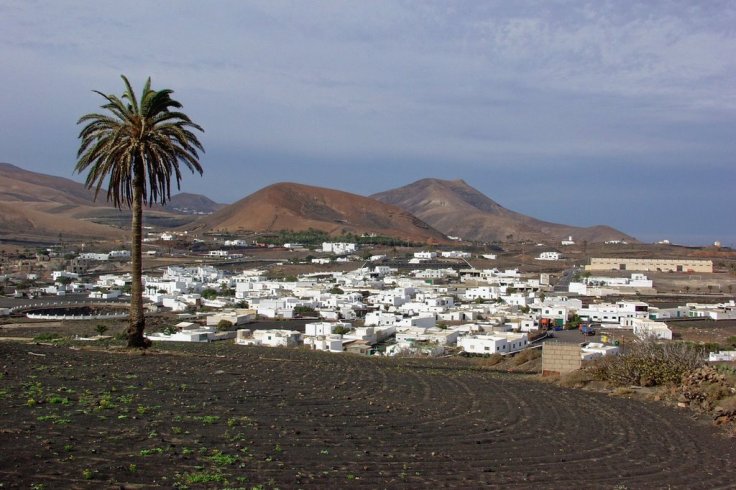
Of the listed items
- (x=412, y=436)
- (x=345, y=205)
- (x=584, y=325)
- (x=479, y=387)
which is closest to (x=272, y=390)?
(x=412, y=436)

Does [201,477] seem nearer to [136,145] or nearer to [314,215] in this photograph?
[136,145]

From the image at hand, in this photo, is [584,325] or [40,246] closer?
[584,325]

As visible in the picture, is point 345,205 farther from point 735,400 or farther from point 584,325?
point 735,400

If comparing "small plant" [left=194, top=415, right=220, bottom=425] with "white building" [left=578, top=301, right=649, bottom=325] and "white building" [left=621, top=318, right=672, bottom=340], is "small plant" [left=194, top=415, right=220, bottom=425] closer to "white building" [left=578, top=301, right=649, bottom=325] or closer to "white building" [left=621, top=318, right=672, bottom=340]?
"white building" [left=621, top=318, right=672, bottom=340]

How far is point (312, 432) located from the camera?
9125mm

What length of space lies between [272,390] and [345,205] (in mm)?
161765

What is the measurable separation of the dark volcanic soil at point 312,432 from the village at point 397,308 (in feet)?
29.9

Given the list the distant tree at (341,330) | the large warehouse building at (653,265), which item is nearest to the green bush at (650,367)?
the distant tree at (341,330)

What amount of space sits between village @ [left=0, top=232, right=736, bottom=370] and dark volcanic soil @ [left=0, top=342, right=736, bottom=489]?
912 centimetres

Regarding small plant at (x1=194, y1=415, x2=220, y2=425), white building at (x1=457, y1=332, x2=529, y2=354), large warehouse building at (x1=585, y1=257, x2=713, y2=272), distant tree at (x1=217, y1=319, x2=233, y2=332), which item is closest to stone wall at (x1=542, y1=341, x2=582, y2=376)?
white building at (x1=457, y1=332, x2=529, y2=354)

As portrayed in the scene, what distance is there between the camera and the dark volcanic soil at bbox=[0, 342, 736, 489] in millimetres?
7160

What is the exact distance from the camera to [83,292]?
59.1m

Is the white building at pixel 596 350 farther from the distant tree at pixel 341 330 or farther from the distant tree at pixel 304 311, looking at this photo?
the distant tree at pixel 304 311

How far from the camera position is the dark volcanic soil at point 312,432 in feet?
23.5
